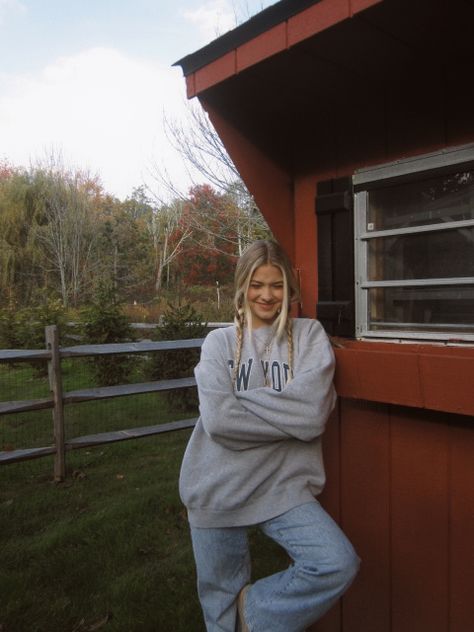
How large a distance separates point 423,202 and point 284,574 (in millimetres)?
1442

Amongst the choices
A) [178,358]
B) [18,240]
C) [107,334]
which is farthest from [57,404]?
[18,240]

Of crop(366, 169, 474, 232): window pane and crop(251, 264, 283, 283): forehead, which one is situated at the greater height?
crop(366, 169, 474, 232): window pane

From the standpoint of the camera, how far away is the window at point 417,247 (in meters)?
1.96

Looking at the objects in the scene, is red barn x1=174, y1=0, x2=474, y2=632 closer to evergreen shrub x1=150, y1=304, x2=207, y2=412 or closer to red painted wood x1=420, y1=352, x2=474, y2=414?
red painted wood x1=420, y1=352, x2=474, y2=414

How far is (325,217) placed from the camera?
2.37 meters

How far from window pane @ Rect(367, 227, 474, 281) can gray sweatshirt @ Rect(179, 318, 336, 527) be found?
0.54m

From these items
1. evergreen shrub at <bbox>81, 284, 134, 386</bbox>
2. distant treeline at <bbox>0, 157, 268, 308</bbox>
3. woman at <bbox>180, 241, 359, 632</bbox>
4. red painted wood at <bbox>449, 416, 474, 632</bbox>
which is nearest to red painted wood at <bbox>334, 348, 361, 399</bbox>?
woman at <bbox>180, 241, 359, 632</bbox>

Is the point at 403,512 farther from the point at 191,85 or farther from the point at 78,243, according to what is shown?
the point at 78,243

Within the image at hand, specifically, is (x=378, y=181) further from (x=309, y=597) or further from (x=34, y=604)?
(x=34, y=604)

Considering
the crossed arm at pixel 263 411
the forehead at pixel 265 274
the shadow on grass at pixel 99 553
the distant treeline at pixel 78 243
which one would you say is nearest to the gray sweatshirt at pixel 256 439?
the crossed arm at pixel 263 411

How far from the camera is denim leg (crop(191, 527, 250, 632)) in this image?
183 centimetres

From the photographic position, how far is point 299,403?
68.3 inches

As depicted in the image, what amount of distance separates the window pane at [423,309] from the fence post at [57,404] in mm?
3769

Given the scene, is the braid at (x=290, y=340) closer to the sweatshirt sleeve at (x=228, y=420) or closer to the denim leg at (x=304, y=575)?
the sweatshirt sleeve at (x=228, y=420)
